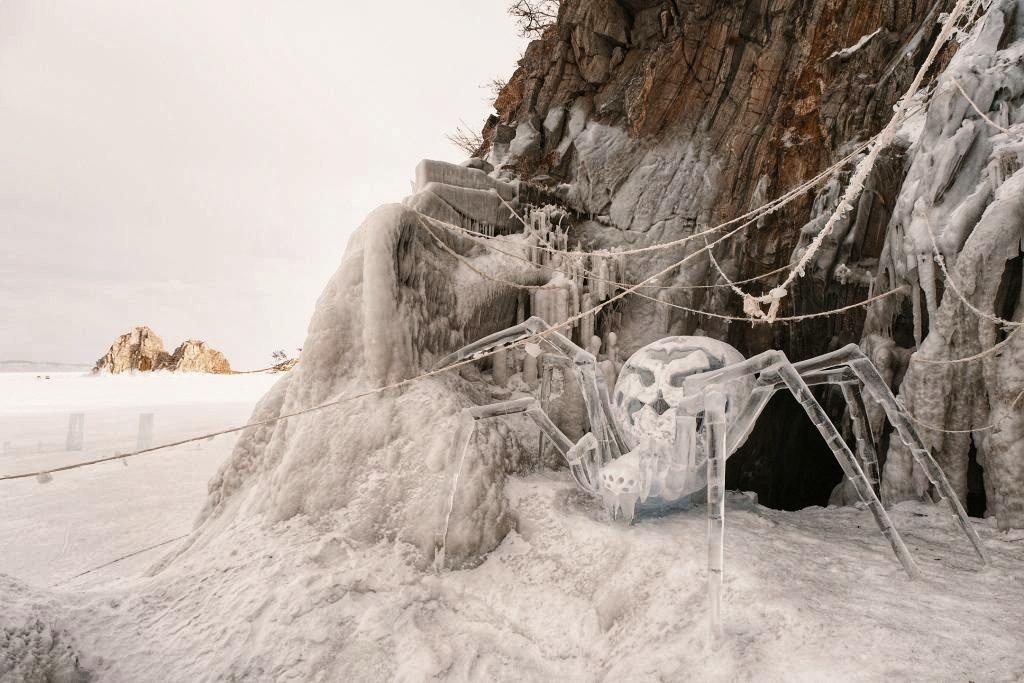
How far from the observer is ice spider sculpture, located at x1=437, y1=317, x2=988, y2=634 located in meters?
2.15

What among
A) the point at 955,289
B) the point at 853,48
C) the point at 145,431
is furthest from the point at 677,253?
the point at 145,431

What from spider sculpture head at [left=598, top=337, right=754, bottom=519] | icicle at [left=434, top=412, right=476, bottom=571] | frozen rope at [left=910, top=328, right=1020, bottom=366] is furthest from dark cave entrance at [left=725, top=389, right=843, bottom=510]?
icicle at [left=434, top=412, right=476, bottom=571]

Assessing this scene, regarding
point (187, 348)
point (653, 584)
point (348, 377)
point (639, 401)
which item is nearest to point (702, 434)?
point (639, 401)

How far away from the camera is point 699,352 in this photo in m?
2.84

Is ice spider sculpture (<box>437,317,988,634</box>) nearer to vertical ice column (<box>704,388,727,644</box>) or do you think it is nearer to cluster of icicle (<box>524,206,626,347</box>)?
vertical ice column (<box>704,388,727,644</box>)

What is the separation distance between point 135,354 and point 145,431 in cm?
522

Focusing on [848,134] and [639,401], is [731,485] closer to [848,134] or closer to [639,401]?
[639,401]

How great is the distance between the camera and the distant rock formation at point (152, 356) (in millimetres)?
8656

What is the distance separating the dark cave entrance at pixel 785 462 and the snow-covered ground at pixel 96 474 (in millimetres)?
6540

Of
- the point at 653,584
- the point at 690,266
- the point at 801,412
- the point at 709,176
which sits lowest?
the point at 653,584

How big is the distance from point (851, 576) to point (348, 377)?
10.5 feet

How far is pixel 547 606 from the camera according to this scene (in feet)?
7.86

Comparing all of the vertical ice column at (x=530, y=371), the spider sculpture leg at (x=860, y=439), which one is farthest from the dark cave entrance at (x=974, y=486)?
the vertical ice column at (x=530, y=371)

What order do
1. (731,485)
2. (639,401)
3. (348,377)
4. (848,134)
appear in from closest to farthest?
(639,401)
(348,377)
(848,134)
(731,485)
